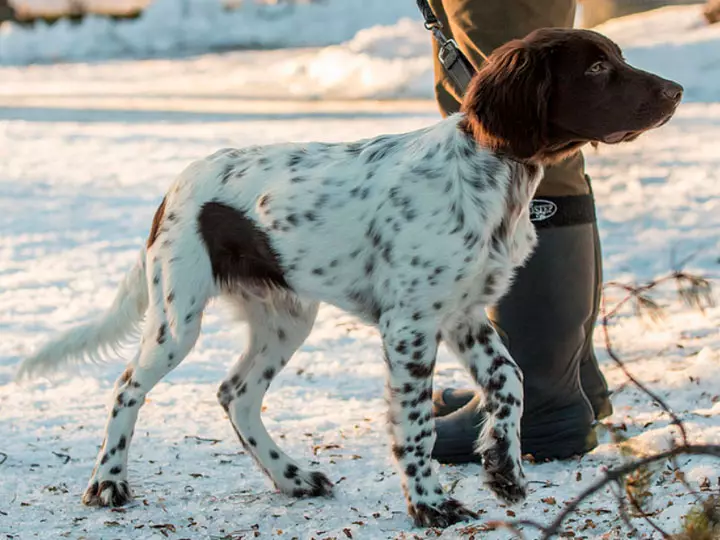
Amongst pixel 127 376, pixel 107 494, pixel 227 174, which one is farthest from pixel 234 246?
pixel 107 494

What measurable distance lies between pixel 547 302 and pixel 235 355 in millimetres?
1931

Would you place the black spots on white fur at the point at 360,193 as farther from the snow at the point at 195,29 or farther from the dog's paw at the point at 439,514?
the snow at the point at 195,29

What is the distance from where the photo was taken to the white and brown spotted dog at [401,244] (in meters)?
3.38

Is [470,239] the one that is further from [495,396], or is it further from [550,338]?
[550,338]

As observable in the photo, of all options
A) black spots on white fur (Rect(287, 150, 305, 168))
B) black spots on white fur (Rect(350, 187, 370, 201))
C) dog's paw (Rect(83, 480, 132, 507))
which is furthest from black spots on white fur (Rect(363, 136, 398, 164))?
dog's paw (Rect(83, 480, 132, 507))

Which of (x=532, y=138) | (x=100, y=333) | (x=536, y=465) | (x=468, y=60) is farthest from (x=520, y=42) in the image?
(x=100, y=333)

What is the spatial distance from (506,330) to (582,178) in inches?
23.8

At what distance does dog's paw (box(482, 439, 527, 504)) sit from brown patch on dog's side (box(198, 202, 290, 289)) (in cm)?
84

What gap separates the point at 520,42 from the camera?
11.4 feet

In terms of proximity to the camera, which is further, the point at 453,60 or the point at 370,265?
the point at 453,60

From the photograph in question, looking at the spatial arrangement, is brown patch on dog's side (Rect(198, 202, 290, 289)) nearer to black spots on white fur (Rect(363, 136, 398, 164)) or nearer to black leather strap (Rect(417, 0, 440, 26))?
black spots on white fur (Rect(363, 136, 398, 164))

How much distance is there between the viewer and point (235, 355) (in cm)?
562

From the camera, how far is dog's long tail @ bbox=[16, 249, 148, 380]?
13.7ft

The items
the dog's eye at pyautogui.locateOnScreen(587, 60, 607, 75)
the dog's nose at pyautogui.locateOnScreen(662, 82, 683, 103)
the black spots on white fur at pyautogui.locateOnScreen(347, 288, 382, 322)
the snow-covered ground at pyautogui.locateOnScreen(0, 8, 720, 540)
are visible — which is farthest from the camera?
the snow-covered ground at pyautogui.locateOnScreen(0, 8, 720, 540)
